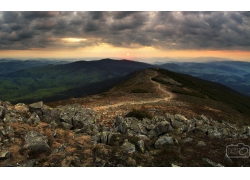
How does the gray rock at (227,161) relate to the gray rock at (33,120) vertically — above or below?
below

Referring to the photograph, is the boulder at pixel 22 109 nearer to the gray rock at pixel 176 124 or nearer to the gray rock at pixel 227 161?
the gray rock at pixel 176 124

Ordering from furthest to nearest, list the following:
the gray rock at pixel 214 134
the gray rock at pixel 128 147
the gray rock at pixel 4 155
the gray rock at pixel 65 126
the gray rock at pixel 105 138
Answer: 1. the gray rock at pixel 65 126
2. the gray rock at pixel 214 134
3. the gray rock at pixel 105 138
4. the gray rock at pixel 128 147
5. the gray rock at pixel 4 155

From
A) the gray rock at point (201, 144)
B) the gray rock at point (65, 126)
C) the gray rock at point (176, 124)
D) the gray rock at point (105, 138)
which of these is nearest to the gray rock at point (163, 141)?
the gray rock at point (201, 144)

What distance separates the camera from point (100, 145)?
1777cm

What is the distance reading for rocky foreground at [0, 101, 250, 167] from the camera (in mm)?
16000

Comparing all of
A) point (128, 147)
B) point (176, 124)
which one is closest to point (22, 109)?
point (128, 147)

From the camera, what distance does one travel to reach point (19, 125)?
68.5ft

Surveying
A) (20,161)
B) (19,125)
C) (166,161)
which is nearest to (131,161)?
(166,161)

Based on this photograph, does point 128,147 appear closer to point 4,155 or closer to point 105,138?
point 105,138

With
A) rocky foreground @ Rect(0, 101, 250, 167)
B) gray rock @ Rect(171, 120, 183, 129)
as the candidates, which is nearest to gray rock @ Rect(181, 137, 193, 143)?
rocky foreground @ Rect(0, 101, 250, 167)

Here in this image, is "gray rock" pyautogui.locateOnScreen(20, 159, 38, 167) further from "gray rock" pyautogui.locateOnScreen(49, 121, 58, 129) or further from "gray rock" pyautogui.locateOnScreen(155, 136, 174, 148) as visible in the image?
"gray rock" pyautogui.locateOnScreen(155, 136, 174, 148)

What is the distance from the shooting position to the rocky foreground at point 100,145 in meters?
16.0

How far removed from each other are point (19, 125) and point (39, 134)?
349 centimetres

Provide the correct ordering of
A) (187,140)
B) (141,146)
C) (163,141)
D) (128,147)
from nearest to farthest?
(128,147) → (141,146) → (163,141) → (187,140)
